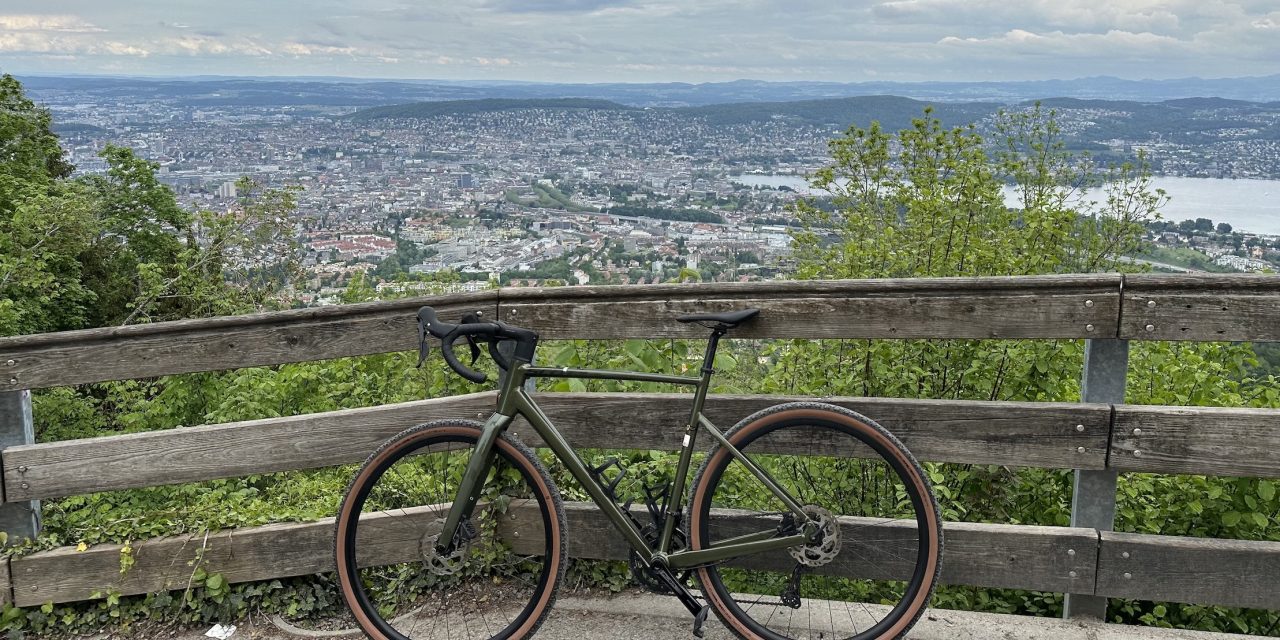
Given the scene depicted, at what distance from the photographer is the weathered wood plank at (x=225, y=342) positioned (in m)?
3.15

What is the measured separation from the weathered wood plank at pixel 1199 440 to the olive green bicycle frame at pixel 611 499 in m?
1.03

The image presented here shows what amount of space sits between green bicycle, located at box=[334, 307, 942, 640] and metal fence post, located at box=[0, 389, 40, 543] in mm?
1196

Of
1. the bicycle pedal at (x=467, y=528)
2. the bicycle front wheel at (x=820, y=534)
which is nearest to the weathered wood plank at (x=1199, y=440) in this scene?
the bicycle front wheel at (x=820, y=534)

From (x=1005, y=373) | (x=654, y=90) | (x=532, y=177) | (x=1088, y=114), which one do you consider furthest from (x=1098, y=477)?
(x=654, y=90)

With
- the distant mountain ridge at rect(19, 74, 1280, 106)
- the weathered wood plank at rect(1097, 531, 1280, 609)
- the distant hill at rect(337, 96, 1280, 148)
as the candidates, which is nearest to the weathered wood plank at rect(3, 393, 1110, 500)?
the weathered wood plank at rect(1097, 531, 1280, 609)

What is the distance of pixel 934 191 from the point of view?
4.81 m

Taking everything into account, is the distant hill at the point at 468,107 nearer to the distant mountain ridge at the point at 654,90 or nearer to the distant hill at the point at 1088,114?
the distant mountain ridge at the point at 654,90

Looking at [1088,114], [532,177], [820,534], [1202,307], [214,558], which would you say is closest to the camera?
[1202,307]

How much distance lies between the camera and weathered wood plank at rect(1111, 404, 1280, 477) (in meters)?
2.85

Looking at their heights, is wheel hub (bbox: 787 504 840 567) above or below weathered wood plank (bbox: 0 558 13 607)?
above

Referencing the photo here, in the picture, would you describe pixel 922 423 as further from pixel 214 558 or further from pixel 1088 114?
pixel 1088 114

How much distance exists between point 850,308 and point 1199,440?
113 centimetres

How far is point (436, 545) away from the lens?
3.13 meters

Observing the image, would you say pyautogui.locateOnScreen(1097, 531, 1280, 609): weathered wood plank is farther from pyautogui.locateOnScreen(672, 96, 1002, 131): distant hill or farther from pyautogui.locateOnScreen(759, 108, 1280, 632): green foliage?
pyautogui.locateOnScreen(672, 96, 1002, 131): distant hill
